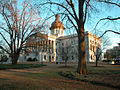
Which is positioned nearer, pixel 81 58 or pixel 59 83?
pixel 59 83

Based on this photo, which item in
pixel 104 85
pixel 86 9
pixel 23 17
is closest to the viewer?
pixel 104 85

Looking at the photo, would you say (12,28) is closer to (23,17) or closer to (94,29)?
(23,17)

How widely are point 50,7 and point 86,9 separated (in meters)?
3.73

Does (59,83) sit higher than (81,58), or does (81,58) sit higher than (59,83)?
(81,58)

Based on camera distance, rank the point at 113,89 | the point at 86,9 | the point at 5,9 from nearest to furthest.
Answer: the point at 113,89 < the point at 86,9 < the point at 5,9

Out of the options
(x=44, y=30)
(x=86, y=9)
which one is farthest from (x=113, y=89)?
(x=44, y=30)

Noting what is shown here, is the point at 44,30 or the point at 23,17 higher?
the point at 23,17

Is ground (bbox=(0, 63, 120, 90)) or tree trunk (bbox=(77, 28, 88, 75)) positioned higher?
tree trunk (bbox=(77, 28, 88, 75))

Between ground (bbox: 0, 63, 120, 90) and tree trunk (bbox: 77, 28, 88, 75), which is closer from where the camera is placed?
ground (bbox: 0, 63, 120, 90)

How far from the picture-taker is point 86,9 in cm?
1163

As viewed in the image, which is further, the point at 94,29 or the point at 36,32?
the point at 36,32

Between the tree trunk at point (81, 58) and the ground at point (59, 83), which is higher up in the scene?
the tree trunk at point (81, 58)

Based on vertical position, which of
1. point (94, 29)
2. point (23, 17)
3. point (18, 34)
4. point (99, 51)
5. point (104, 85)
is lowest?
point (104, 85)

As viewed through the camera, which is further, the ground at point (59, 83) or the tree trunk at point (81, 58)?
the tree trunk at point (81, 58)
